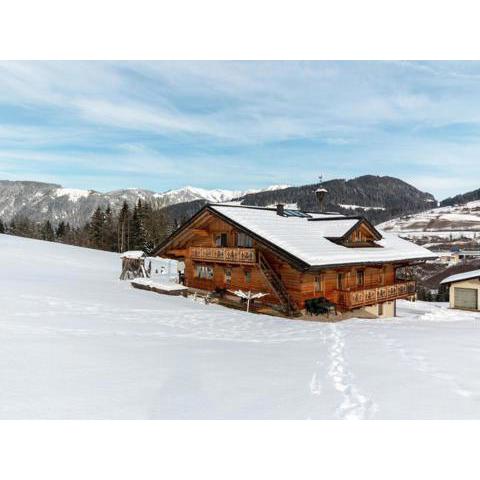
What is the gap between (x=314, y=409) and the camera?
5949mm

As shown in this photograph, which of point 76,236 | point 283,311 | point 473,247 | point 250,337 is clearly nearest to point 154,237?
point 76,236

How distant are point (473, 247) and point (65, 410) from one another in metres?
156

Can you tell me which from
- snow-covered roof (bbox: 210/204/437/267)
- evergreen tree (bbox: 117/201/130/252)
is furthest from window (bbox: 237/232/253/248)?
evergreen tree (bbox: 117/201/130/252)

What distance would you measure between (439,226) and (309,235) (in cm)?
18124

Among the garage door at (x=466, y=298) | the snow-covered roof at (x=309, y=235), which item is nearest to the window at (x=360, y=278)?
the snow-covered roof at (x=309, y=235)

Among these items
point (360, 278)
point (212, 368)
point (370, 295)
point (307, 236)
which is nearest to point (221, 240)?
point (307, 236)

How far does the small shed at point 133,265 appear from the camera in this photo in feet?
97.4

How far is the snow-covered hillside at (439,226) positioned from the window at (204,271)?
507 ft

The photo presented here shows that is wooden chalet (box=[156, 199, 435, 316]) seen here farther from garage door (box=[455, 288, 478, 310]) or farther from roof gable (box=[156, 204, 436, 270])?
garage door (box=[455, 288, 478, 310])

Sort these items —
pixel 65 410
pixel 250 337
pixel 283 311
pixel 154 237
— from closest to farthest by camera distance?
pixel 65 410
pixel 250 337
pixel 283 311
pixel 154 237

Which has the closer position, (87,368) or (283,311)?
(87,368)

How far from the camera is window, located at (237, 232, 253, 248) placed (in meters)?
22.4

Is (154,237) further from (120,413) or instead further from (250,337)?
(120,413)

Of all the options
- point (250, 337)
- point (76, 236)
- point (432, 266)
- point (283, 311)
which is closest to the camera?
point (250, 337)
